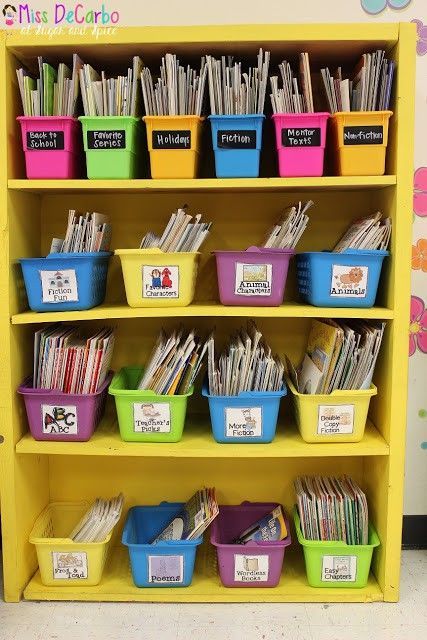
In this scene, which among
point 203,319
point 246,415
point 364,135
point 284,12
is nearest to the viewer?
point 364,135

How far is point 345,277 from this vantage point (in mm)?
1777

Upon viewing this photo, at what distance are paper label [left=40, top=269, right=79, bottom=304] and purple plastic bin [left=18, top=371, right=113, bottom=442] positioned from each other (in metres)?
0.27

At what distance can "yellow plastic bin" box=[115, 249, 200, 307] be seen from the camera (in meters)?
1.78

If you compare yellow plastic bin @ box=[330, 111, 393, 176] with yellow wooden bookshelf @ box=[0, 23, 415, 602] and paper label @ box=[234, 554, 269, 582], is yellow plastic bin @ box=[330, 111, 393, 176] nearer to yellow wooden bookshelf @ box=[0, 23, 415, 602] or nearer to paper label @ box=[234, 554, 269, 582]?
yellow wooden bookshelf @ box=[0, 23, 415, 602]

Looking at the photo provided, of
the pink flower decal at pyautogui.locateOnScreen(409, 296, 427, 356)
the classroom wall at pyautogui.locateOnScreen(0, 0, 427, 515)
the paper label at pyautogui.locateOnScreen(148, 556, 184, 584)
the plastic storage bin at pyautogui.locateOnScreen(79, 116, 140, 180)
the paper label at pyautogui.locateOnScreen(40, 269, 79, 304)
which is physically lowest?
the paper label at pyautogui.locateOnScreen(148, 556, 184, 584)

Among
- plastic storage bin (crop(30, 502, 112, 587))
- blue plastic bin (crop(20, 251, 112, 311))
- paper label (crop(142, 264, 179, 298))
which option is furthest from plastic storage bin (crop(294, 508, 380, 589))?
blue plastic bin (crop(20, 251, 112, 311))

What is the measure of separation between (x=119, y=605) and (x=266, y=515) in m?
0.55

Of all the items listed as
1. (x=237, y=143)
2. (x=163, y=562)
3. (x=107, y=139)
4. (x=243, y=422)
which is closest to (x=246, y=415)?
(x=243, y=422)

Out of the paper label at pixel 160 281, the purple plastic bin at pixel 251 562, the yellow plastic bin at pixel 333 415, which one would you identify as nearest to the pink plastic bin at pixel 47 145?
the paper label at pixel 160 281

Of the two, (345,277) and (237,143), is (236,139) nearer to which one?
(237,143)

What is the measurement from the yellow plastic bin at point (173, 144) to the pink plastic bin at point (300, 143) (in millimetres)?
235

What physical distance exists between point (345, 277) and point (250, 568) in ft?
2.96

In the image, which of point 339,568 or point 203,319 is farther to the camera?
point 203,319

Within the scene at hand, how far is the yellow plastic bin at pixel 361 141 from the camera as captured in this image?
171cm
